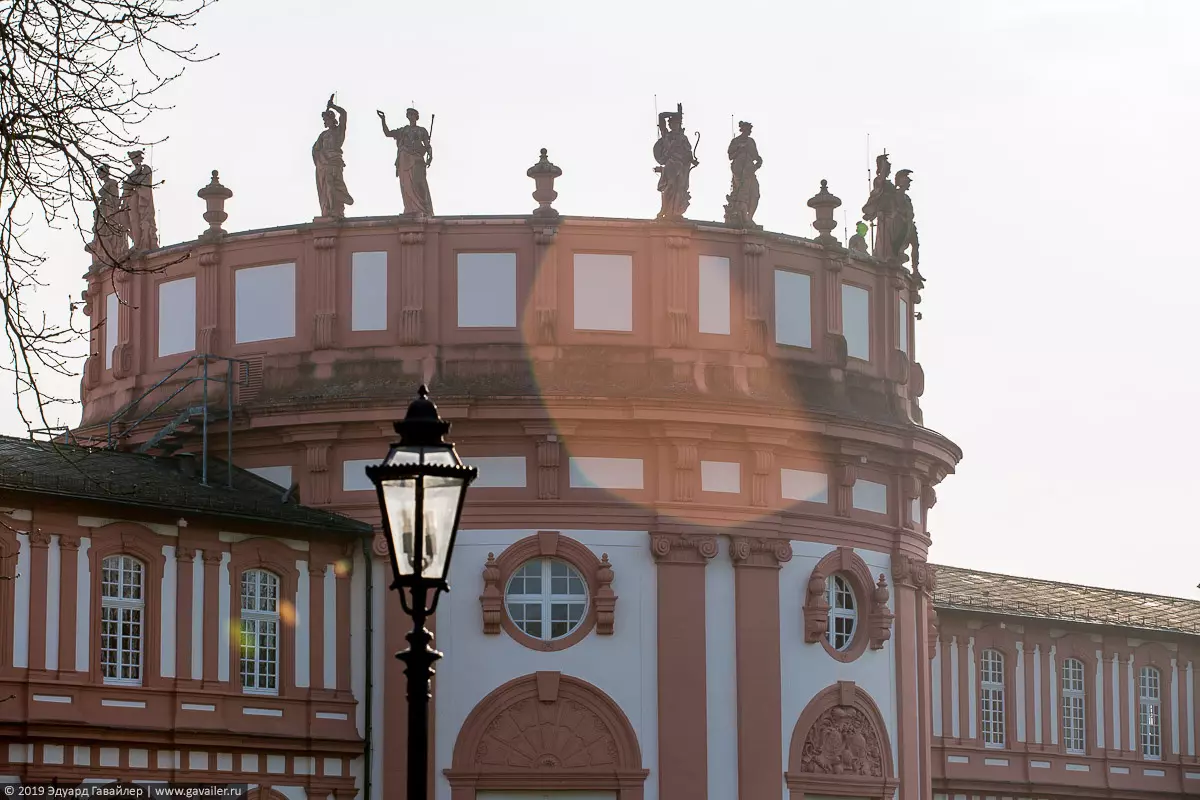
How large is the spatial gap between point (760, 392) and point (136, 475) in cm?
1129

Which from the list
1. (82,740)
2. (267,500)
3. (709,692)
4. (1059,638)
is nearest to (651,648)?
(709,692)

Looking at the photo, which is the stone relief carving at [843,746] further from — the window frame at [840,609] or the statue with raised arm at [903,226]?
the statue with raised arm at [903,226]

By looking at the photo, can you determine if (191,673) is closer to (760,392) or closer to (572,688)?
(572,688)

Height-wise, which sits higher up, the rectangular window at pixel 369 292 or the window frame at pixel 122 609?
the rectangular window at pixel 369 292

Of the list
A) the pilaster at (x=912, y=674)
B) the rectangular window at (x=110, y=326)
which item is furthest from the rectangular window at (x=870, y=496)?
the rectangular window at (x=110, y=326)

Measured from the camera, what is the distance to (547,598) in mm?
44969

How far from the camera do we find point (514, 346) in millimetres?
45750

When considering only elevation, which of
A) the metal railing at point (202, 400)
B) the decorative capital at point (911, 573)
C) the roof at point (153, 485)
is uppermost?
the metal railing at point (202, 400)

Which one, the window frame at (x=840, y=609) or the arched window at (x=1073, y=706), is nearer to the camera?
the window frame at (x=840, y=609)

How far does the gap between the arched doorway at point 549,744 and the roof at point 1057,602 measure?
15.9 meters

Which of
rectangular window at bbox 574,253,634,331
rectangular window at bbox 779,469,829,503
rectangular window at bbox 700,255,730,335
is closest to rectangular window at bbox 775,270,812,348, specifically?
rectangular window at bbox 700,255,730,335

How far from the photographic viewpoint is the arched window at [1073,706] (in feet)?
202

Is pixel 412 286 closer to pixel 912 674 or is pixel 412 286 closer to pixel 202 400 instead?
pixel 202 400

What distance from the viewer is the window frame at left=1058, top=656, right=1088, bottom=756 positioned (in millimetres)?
61531
